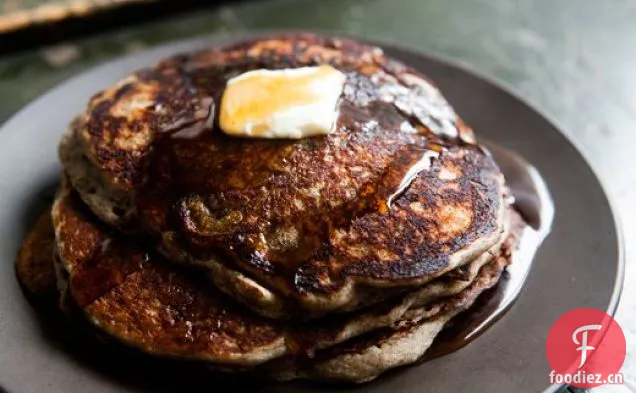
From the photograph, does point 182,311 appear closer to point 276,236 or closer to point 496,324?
point 276,236

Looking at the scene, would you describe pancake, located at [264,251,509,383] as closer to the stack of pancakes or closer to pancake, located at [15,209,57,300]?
the stack of pancakes

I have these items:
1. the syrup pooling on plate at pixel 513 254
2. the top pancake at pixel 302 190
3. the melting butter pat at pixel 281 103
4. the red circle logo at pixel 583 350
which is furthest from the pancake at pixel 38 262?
the red circle logo at pixel 583 350

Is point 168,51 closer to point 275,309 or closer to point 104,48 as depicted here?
point 104,48

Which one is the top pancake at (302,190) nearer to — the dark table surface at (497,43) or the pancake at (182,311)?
the pancake at (182,311)

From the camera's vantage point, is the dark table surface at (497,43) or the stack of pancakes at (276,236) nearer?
the stack of pancakes at (276,236)

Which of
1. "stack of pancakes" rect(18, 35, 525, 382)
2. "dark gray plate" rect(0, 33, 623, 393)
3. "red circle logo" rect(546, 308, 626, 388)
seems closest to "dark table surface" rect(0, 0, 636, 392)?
"dark gray plate" rect(0, 33, 623, 393)

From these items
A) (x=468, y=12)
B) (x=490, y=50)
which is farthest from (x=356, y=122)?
(x=468, y=12)

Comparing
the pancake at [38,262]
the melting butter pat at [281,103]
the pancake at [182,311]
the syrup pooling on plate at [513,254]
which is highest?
the melting butter pat at [281,103]

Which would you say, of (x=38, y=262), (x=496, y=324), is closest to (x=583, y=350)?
(x=496, y=324)
